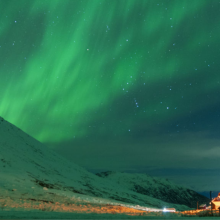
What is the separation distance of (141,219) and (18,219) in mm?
6321

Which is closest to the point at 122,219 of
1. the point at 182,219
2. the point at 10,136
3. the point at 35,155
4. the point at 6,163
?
the point at 182,219

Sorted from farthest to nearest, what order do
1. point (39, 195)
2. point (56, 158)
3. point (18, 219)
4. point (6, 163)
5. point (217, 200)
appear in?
point (56, 158) → point (6, 163) → point (217, 200) → point (39, 195) → point (18, 219)

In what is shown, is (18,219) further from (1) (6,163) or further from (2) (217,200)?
(1) (6,163)

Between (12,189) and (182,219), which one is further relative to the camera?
(12,189)

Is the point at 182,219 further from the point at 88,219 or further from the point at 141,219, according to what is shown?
the point at 88,219

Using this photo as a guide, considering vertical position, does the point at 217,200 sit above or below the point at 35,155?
below

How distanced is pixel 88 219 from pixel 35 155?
121491mm

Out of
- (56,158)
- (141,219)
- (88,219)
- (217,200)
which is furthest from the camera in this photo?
(56,158)

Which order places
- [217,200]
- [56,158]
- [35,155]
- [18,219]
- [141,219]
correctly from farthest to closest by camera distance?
[56,158] < [35,155] < [217,200] < [141,219] < [18,219]

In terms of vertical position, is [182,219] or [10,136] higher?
[10,136]

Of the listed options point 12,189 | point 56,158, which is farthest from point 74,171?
point 12,189

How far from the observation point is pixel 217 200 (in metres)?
61.1

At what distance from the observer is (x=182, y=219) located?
46.9 feet

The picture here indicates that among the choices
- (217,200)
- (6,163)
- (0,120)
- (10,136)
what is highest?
(0,120)
